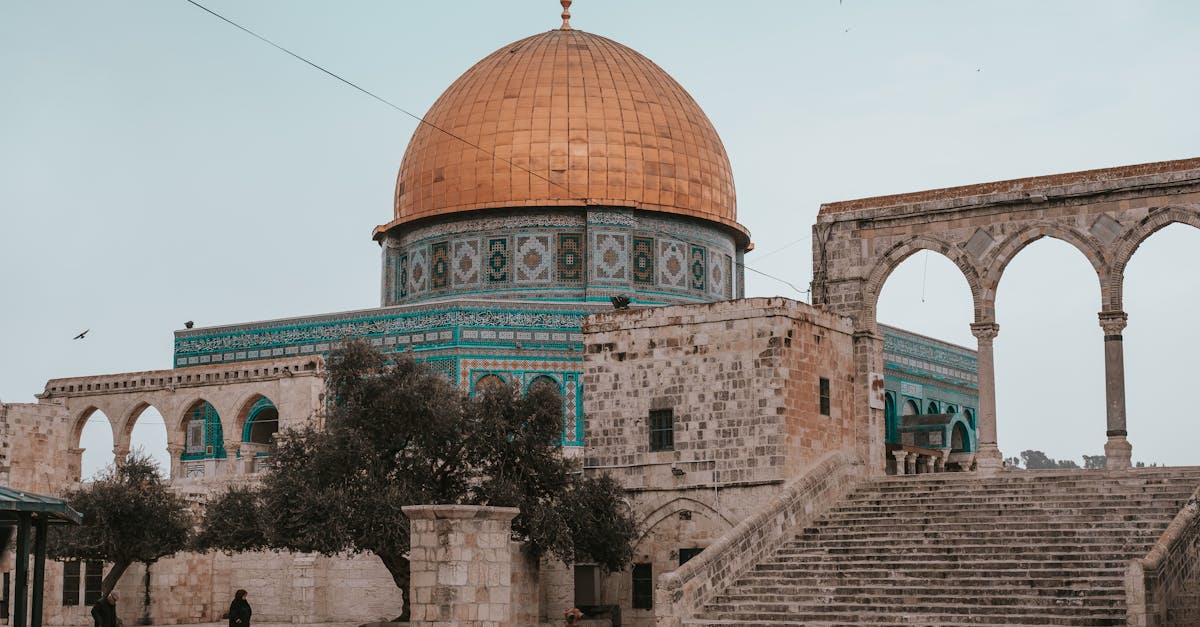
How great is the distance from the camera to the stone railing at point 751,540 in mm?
17969

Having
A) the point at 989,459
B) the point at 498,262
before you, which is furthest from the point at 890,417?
the point at 989,459

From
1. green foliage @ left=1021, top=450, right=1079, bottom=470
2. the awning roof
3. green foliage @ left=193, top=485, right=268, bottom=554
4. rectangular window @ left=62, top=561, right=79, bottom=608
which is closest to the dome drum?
rectangular window @ left=62, top=561, right=79, bottom=608

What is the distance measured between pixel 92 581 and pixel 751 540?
12.3 metres

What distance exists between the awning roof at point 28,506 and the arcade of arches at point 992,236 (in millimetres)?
11660

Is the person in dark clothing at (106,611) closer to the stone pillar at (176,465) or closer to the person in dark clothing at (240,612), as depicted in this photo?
the person in dark clothing at (240,612)

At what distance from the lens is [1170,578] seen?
52.7 feet

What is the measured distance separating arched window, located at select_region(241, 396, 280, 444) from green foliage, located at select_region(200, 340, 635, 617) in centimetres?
990

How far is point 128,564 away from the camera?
2484cm

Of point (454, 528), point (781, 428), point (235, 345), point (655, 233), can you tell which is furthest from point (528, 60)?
point (454, 528)

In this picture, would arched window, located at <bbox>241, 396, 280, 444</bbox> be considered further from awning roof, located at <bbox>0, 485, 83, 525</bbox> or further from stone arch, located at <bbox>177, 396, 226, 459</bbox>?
awning roof, located at <bbox>0, 485, 83, 525</bbox>

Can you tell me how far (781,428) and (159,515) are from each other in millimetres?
9597

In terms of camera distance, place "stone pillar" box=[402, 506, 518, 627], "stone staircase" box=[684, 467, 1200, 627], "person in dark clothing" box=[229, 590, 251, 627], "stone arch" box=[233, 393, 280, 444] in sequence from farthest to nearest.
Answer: "stone arch" box=[233, 393, 280, 444]
"person in dark clothing" box=[229, 590, 251, 627]
"stone staircase" box=[684, 467, 1200, 627]
"stone pillar" box=[402, 506, 518, 627]

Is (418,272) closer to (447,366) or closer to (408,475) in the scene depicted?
(447,366)

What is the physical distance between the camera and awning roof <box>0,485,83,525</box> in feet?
46.3
